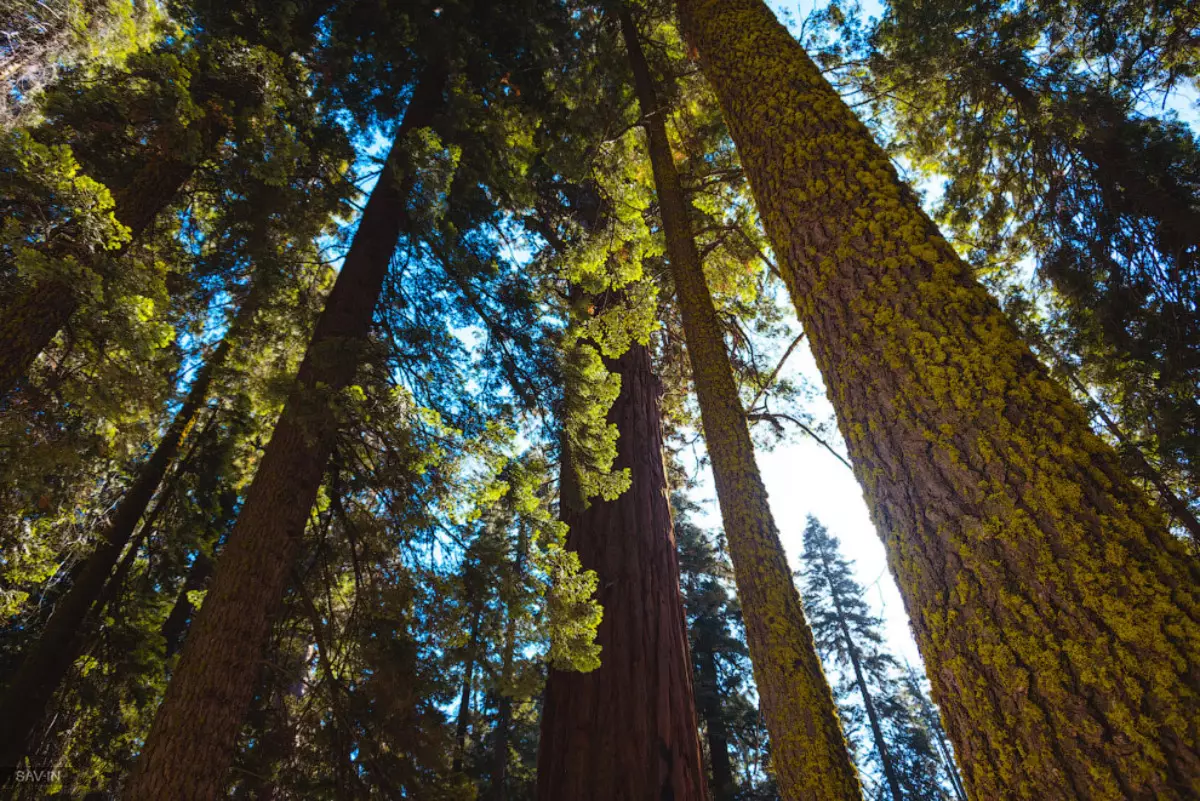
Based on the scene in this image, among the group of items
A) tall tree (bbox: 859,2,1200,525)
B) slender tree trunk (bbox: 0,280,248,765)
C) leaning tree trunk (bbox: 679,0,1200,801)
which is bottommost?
leaning tree trunk (bbox: 679,0,1200,801)

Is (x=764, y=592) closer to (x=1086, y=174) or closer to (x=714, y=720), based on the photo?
(x=1086, y=174)

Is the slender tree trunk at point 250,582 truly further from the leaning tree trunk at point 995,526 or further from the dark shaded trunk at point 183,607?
the dark shaded trunk at point 183,607

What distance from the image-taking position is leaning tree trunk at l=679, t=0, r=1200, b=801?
933 mm

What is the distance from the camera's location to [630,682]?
398cm

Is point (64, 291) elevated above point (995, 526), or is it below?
above

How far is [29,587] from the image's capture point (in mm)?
6355

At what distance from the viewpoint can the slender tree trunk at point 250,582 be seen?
2.98 meters

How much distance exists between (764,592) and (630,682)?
1644mm

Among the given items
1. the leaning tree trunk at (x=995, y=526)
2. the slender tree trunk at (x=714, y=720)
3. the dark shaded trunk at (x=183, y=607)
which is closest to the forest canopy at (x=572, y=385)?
the leaning tree trunk at (x=995, y=526)

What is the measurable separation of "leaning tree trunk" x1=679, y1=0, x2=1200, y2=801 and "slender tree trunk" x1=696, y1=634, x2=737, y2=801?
648 inches

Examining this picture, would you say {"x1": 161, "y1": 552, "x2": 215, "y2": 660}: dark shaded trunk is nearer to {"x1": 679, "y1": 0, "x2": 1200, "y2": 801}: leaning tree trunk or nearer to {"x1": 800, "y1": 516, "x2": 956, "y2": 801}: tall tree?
{"x1": 679, "y1": 0, "x2": 1200, "y2": 801}: leaning tree trunk

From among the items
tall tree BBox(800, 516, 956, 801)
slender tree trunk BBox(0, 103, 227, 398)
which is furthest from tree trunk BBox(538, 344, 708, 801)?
tall tree BBox(800, 516, 956, 801)

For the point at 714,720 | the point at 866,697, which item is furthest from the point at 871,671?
the point at 714,720

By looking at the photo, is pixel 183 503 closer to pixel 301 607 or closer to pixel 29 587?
pixel 29 587
